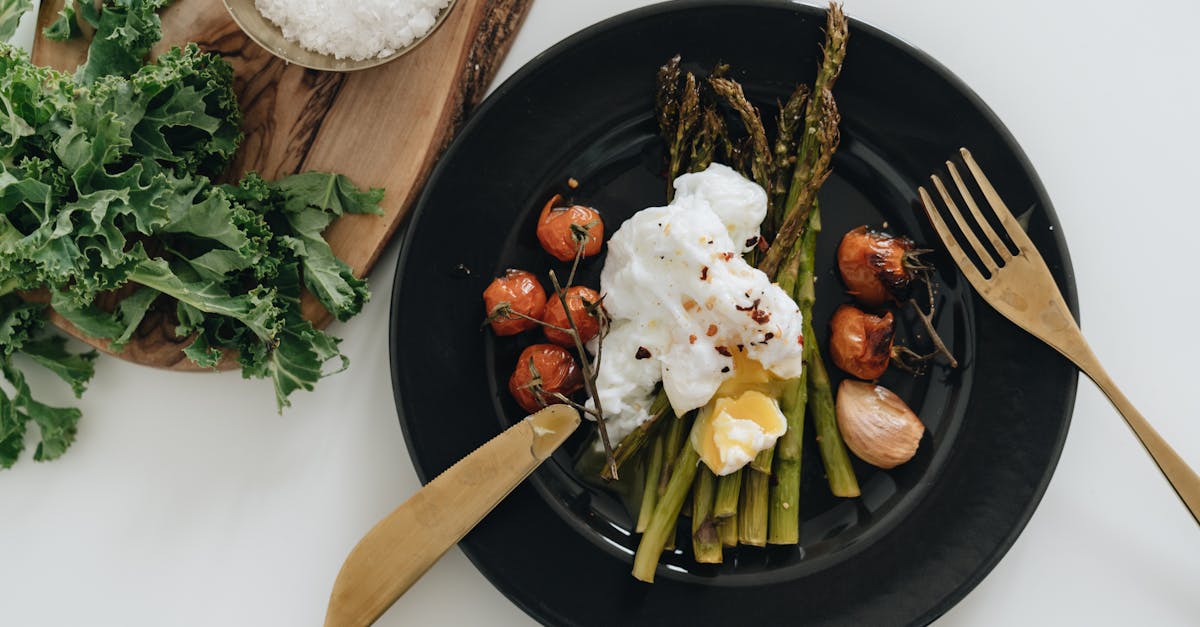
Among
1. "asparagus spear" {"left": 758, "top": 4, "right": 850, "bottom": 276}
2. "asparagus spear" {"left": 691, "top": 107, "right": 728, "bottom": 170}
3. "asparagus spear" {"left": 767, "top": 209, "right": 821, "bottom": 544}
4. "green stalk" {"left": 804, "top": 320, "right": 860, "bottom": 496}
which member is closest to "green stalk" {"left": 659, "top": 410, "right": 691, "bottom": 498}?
"asparagus spear" {"left": 767, "top": 209, "right": 821, "bottom": 544}

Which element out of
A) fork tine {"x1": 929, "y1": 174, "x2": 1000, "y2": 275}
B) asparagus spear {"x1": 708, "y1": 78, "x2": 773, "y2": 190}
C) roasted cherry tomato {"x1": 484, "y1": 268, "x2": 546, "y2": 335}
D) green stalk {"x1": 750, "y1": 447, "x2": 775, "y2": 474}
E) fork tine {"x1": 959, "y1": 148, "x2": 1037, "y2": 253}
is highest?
fork tine {"x1": 959, "y1": 148, "x2": 1037, "y2": 253}


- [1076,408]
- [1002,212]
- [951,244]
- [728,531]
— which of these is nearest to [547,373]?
[728,531]

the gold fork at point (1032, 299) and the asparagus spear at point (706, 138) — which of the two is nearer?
the gold fork at point (1032, 299)

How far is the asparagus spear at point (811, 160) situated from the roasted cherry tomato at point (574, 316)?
0.48 meters

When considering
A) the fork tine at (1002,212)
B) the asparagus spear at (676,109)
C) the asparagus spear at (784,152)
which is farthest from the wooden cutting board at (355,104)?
the fork tine at (1002,212)

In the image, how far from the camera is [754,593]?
2252 mm

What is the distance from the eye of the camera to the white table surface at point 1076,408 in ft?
7.88

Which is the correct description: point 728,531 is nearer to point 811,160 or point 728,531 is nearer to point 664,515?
point 664,515

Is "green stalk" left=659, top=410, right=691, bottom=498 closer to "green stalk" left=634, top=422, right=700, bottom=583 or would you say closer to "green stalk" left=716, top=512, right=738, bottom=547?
"green stalk" left=634, top=422, right=700, bottom=583

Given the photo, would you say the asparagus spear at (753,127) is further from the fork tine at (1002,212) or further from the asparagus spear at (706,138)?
the fork tine at (1002,212)

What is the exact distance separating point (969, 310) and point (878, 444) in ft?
1.51

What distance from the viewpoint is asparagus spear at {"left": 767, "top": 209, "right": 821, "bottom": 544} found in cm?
222

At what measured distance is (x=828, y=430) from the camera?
2279 mm

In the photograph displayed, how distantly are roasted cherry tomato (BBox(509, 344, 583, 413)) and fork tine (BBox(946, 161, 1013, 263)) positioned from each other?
1153 millimetres
